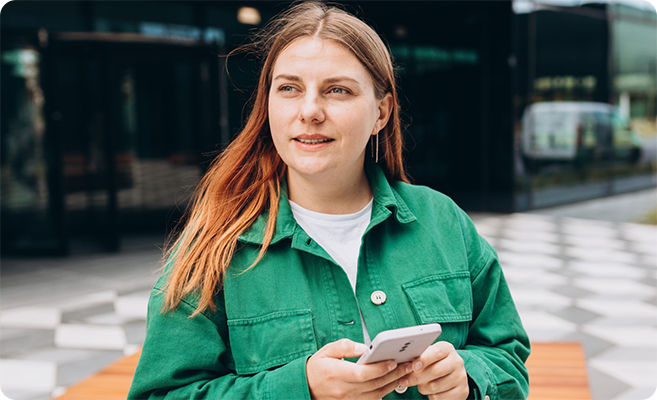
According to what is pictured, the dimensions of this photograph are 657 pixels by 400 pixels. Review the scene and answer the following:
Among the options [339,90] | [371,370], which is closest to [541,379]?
[371,370]

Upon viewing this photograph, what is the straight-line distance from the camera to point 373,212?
1.59 meters

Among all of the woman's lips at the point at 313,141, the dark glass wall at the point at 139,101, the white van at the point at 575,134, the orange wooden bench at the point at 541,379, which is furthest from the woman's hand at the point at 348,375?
the white van at the point at 575,134

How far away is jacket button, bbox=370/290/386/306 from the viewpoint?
57.4 inches

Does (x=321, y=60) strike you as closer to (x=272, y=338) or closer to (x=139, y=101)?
(x=272, y=338)

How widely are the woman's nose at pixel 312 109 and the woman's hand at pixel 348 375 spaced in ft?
1.66

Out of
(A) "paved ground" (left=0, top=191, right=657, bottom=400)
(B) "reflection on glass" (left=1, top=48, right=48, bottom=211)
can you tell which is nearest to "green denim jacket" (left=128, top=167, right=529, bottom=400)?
(A) "paved ground" (left=0, top=191, right=657, bottom=400)

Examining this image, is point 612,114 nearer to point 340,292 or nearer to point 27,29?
point 27,29

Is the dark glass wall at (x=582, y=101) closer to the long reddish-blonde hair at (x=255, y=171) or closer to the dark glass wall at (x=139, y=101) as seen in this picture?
the dark glass wall at (x=139, y=101)

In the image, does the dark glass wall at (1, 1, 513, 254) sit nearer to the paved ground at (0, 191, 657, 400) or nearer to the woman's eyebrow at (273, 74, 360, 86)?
the paved ground at (0, 191, 657, 400)

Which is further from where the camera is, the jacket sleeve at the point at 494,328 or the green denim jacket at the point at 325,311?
the jacket sleeve at the point at 494,328

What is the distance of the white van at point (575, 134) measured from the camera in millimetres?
9945

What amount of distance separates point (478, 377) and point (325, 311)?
0.39 metres

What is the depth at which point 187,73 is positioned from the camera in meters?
8.57

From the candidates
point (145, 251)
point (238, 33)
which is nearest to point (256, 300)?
point (145, 251)
